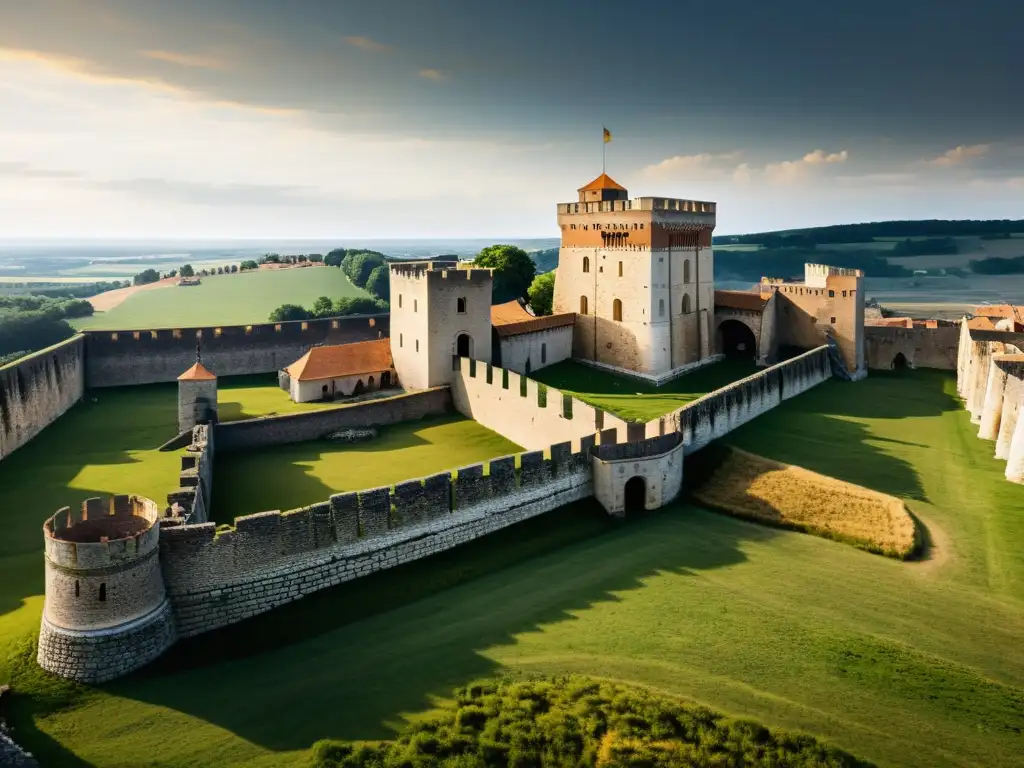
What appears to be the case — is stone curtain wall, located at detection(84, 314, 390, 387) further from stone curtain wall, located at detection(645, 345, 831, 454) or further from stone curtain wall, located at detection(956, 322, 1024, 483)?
stone curtain wall, located at detection(956, 322, 1024, 483)

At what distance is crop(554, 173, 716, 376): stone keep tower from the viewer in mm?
34000

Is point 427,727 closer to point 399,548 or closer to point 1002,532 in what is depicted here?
point 399,548

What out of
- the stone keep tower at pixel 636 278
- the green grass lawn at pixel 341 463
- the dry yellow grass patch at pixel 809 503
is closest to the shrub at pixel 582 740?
the dry yellow grass patch at pixel 809 503

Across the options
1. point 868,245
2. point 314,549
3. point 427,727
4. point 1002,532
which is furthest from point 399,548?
point 868,245

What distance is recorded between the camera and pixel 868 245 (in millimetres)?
143375

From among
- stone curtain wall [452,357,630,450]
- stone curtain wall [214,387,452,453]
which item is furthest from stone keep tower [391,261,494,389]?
stone curtain wall [214,387,452,453]

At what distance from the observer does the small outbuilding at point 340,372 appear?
33.3m

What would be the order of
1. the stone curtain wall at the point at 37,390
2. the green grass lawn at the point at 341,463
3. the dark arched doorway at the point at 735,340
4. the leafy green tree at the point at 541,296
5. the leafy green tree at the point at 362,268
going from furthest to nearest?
the leafy green tree at the point at 362,268 < the leafy green tree at the point at 541,296 < the dark arched doorway at the point at 735,340 < the stone curtain wall at the point at 37,390 < the green grass lawn at the point at 341,463

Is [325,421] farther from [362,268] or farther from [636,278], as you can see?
[362,268]

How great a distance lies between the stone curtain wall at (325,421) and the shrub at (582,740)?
1689 centimetres

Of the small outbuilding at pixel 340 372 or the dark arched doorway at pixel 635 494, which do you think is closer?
the dark arched doorway at pixel 635 494

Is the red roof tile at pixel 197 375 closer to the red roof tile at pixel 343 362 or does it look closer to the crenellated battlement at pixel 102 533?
the red roof tile at pixel 343 362

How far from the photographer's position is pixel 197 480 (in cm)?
1866

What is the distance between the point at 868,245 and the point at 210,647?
495ft
